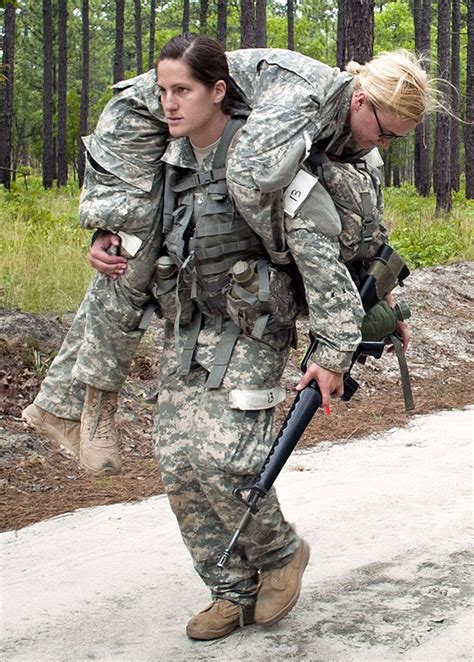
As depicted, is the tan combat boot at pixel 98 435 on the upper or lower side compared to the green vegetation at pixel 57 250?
upper

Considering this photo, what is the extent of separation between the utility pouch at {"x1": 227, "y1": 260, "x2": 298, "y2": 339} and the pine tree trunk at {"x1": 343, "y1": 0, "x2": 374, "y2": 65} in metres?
9.28

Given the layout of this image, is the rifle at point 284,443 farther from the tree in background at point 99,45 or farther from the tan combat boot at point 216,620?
the tree in background at point 99,45

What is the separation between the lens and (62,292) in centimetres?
931

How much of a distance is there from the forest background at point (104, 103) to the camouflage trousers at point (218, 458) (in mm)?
1312

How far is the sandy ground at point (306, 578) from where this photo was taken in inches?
161

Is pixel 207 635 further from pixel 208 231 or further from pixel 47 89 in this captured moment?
pixel 47 89

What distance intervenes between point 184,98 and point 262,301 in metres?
0.77

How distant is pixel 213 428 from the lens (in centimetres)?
383

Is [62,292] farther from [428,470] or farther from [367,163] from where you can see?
[367,163]

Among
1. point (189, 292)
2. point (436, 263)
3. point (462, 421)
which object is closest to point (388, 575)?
point (189, 292)

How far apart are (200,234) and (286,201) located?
353mm

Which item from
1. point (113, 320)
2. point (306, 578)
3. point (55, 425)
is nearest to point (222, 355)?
point (113, 320)

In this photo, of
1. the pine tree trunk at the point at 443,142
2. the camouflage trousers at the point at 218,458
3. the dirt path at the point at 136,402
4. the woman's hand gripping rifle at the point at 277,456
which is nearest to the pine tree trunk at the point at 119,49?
the pine tree trunk at the point at 443,142

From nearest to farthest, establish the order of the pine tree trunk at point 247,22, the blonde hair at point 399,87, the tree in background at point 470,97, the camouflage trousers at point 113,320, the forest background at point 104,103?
the blonde hair at point 399,87
the camouflage trousers at point 113,320
the forest background at point 104,103
the pine tree trunk at point 247,22
the tree in background at point 470,97
